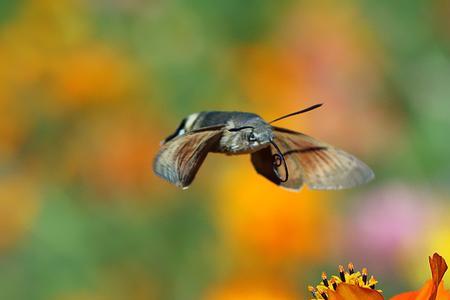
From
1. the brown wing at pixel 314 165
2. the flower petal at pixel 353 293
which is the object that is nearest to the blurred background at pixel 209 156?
the brown wing at pixel 314 165

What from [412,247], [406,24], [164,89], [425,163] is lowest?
[412,247]

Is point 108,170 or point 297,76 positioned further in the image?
point 297,76

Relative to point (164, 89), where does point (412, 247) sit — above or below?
below

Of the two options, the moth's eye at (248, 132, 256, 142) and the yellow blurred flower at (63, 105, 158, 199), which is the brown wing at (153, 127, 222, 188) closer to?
the moth's eye at (248, 132, 256, 142)

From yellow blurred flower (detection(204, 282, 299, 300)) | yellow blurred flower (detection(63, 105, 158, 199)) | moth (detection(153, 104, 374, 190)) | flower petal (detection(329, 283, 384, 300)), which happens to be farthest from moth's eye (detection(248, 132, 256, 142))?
yellow blurred flower (detection(63, 105, 158, 199))

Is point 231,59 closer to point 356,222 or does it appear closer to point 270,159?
point 356,222

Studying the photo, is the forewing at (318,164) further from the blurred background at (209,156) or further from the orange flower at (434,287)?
the blurred background at (209,156)

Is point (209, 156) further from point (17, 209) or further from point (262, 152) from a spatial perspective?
point (262, 152)

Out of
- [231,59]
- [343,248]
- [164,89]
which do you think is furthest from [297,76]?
[343,248]
